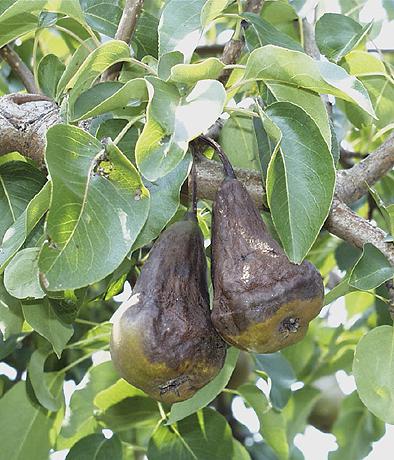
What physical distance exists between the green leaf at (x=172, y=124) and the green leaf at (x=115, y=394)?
2.53ft

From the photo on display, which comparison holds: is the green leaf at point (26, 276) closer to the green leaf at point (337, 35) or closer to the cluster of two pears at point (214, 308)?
the cluster of two pears at point (214, 308)

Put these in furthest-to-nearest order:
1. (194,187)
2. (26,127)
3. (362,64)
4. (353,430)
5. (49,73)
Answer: (353,430) < (49,73) < (362,64) < (26,127) < (194,187)

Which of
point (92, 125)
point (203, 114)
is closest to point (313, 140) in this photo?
Answer: point (203, 114)

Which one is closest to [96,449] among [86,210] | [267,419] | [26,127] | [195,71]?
[267,419]

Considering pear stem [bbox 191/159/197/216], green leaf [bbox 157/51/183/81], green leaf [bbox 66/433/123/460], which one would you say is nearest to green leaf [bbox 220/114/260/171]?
pear stem [bbox 191/159/197/216]

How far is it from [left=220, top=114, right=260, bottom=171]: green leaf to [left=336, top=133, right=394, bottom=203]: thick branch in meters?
0.15

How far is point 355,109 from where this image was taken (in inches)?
66.6

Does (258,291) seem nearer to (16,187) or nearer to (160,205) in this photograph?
(160,205)

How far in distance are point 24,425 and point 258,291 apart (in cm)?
89

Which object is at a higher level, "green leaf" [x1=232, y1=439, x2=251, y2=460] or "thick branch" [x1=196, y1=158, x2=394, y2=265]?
"thick branch" [x1=196, y1=158, x2=394, y2=265]

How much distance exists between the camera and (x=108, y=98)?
109cm

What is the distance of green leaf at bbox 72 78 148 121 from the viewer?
1.09 metres

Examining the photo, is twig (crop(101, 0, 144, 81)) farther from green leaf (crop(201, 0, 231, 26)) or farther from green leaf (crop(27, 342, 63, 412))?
green leaf (crop(27, 342, 63, 412))

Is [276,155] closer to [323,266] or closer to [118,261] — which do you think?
[118,261]
